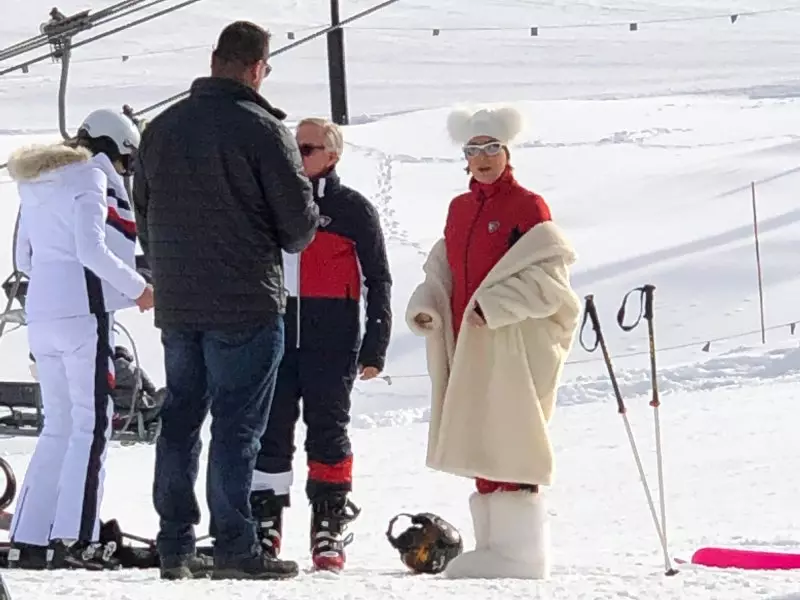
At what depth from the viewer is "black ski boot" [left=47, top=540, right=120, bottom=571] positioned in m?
5.34

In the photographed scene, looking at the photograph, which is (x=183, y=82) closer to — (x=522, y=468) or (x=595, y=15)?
(x=595, y=15)

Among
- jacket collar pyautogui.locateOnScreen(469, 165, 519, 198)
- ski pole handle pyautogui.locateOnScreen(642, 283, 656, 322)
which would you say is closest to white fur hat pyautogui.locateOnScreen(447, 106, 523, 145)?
jacket collar pyautogui.locateOnScreen(469, 165, 519, 198)

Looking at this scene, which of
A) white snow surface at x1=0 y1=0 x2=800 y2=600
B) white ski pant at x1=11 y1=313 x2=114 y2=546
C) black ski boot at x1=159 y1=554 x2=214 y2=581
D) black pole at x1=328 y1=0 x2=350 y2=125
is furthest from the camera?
black pole at x1=328 y1=0 x2=350 y2=125

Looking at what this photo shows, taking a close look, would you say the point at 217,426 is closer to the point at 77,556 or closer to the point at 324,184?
the point at 77,556

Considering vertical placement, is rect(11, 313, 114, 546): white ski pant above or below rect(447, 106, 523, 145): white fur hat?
below

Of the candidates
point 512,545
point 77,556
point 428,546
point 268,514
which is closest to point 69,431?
point 77,556

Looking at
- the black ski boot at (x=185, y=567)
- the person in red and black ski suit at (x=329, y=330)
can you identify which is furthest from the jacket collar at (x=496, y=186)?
the black ski boot at (x=185, y=567)

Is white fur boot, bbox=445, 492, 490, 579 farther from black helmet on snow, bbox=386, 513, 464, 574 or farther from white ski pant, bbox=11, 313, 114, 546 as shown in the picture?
white ski pant, bbox=11, 313, 114, 546

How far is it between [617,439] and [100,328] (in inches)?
165

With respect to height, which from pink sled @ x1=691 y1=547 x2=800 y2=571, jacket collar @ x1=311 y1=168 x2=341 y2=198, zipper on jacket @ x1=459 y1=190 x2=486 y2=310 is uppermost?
jacket collar @ x1=311 y1=168 x2=341 y2=198

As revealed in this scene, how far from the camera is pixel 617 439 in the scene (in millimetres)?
8859

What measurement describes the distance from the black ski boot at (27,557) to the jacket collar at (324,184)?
4.94 ft

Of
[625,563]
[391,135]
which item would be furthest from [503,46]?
[625,563]

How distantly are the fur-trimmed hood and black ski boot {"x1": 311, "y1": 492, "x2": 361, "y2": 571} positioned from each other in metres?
1.43
